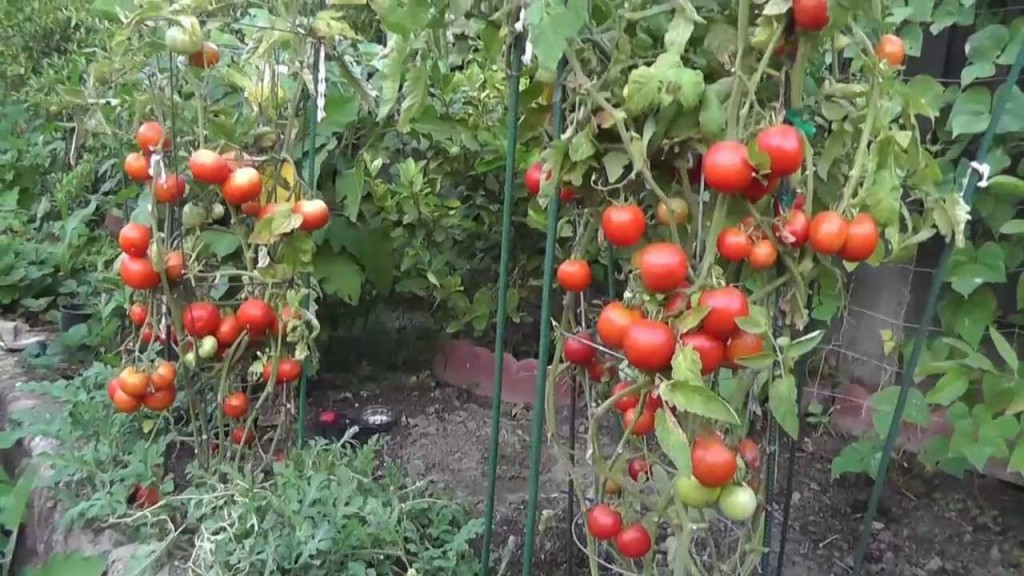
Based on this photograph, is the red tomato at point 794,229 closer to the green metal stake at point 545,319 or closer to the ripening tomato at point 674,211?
the ripening tomato at point 674,211

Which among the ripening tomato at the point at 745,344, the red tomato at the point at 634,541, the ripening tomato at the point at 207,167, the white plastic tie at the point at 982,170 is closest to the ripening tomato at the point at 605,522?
the red tomato at the point at 634,541

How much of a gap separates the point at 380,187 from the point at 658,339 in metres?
1.68

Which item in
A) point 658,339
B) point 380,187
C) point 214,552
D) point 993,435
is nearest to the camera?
point 658,339

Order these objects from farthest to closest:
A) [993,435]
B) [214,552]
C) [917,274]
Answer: [917,274] → [993,435] → [214,552]

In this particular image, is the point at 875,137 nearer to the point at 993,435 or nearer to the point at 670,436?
the point at 670,436

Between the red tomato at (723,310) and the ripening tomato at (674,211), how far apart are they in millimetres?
122

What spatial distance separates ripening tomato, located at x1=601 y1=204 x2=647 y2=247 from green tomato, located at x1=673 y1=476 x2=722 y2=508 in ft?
0.95

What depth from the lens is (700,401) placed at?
95cm

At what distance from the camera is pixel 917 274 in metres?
2.35

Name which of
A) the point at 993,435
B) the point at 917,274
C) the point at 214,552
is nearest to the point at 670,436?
the point at 214,552

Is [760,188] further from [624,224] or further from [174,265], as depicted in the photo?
[174,265]

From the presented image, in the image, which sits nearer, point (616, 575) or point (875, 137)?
point (875, 137)

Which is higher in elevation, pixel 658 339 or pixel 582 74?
pixel 582 74

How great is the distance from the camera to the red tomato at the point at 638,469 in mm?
1261
